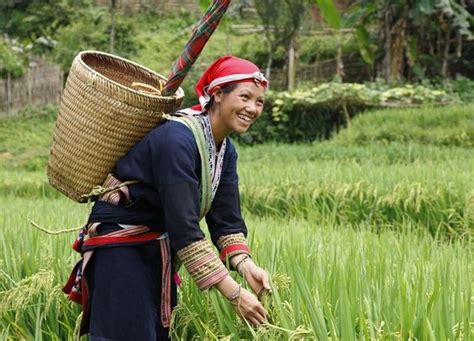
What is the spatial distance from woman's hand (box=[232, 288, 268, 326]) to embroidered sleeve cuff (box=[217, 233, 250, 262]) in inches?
11.2

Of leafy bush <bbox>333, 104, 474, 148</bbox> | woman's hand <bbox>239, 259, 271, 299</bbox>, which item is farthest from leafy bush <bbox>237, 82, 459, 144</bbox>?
woman's hand <bbox>239, 259, 271, 299</bbox>

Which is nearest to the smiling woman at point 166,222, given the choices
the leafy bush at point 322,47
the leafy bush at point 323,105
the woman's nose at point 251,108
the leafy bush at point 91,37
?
the woman's nose at point 251,108

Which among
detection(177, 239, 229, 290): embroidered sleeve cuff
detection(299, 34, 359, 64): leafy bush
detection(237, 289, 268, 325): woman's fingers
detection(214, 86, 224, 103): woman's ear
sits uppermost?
detection(214, 86, 224, 103): woman's ear

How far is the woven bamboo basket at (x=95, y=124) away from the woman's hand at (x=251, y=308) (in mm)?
522

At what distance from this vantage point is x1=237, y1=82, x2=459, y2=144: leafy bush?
36.4 feet

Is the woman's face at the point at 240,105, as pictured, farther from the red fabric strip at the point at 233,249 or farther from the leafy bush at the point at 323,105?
the leafy bush at the point at 323,105

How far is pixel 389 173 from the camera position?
5.20m

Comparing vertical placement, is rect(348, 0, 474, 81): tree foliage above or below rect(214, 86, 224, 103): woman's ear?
below

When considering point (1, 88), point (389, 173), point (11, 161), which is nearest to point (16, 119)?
point (1, 88)

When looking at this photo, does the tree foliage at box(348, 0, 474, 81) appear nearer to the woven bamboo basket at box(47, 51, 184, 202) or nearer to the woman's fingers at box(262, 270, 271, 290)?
the woven bamboo basket at box(47, 51, 184, 202)

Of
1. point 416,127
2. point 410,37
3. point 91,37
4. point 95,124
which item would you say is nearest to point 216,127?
point 95,124

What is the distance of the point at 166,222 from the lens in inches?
73.5

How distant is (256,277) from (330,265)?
0.32m

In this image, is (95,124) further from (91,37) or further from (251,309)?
(91,37)
